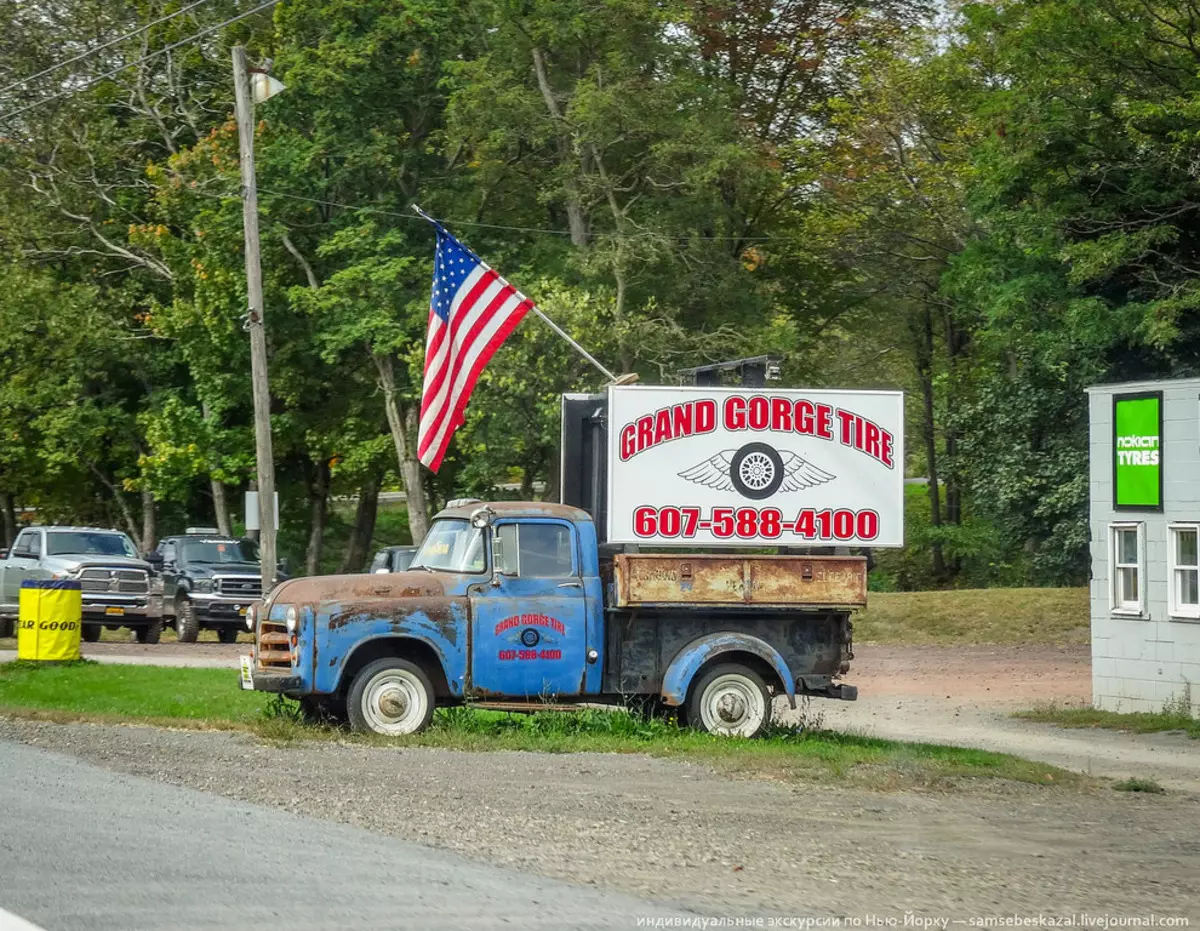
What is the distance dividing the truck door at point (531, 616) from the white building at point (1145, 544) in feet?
25.6

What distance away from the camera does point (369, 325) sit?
39.8m

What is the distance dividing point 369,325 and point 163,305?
11.0 metres

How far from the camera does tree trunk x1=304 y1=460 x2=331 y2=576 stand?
49.3m

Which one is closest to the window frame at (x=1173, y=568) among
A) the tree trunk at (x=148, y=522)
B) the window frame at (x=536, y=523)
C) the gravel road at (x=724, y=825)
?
the gravel road at (x=724, y=825)

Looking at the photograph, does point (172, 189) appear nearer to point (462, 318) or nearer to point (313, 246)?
point (313, 246)

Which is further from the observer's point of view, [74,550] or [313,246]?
[313,246]

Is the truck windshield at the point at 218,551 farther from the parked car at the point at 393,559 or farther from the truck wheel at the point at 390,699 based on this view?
the truck wheel at the point at 390,699

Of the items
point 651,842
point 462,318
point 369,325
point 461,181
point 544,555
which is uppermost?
point 461,181

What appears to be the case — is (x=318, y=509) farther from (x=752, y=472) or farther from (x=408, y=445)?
(x=752, y=472)

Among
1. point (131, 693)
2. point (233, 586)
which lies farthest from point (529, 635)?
point (233, 586)

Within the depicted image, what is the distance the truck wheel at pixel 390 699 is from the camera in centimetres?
1614

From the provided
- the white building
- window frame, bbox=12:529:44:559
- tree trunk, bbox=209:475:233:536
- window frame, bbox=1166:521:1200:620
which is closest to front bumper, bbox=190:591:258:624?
window frame, bbox=12:529:44:559

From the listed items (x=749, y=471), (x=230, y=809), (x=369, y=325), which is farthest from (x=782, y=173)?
(x=230, y=809)

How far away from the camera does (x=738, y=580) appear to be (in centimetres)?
1700
